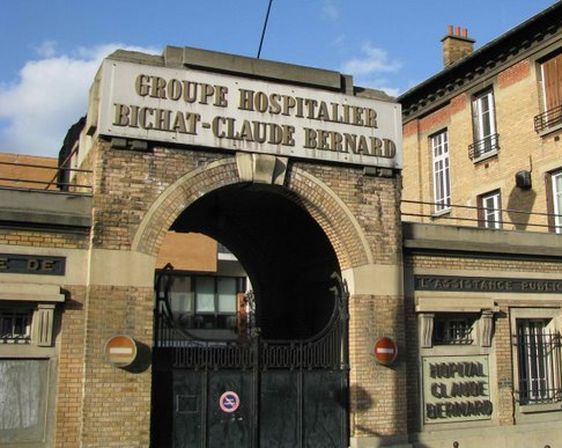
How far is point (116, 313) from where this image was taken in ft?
35.8

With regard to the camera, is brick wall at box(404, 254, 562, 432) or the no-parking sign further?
brick wall at box(404, 254, 562, 432)

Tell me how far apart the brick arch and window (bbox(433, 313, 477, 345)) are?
2.21m

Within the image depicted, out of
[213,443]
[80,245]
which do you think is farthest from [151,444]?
[80,245]

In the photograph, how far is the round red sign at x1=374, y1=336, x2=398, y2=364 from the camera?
12.6 metres

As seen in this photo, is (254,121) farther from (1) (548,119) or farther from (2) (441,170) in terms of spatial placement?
(2) (441,170)

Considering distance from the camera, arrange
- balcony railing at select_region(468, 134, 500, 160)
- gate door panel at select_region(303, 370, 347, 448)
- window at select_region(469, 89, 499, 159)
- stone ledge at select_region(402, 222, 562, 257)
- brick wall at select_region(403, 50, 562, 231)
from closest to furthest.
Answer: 1. gate door panel at select_region(303, 370, 347, 448)
2. stone ledge at select_region(402, 222, 562, 257)
3. brick wall at select_region(403, 50, 562, 231)
4. balcony railing at select_region(468, 134, 500, 160)
5. window at select_region(469, 89, 499, 159)

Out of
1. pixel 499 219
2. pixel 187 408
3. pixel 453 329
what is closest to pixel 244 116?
pixel 187 408

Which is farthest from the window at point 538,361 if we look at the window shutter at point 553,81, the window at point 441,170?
the window at point 441,170

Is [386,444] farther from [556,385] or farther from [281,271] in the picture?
[281,271]

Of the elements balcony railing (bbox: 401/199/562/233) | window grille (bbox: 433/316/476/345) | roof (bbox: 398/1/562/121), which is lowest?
window grille (bbox: 433/316/476/345)

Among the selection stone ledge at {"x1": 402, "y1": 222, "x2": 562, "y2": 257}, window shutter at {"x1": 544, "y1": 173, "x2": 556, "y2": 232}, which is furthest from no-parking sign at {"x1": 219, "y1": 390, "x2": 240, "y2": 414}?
window shutter at {"x1": 544, "y1": 173, "x2": 556, "y2": 232}

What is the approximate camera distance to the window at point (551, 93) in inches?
817

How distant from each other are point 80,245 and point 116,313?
1.24 m

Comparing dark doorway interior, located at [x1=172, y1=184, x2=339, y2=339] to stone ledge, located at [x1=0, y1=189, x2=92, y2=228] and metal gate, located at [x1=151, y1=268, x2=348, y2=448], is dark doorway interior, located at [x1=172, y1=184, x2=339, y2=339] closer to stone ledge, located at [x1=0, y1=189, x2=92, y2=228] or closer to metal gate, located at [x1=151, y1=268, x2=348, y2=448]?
metal gate, located at [x1=151, y1=268, x2=348, y2=448]
